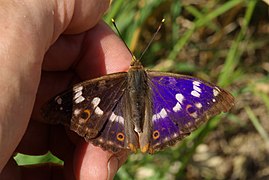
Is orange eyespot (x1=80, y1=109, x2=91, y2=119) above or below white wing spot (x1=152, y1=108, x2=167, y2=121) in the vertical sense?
above

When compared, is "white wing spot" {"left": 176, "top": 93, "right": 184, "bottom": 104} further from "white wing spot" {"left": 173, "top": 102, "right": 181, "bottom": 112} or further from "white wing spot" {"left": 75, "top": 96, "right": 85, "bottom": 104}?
"white wing spot" {"left": 75, "top": 96, "right": 85, "bottom": 104}

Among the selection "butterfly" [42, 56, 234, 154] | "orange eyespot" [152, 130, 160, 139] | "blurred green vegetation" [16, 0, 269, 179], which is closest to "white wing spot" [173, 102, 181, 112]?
"butterfly" [42, 56, 234, 154]

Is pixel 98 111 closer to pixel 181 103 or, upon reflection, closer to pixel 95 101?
pixel 95 101

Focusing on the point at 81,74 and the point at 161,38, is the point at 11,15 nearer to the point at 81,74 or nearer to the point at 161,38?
the point at 81,74

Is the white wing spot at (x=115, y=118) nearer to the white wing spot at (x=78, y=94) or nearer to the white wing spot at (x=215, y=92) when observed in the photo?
the white wing spot at (x=78, y=94)

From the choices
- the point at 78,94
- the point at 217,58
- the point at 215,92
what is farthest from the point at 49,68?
the point at 217,58
